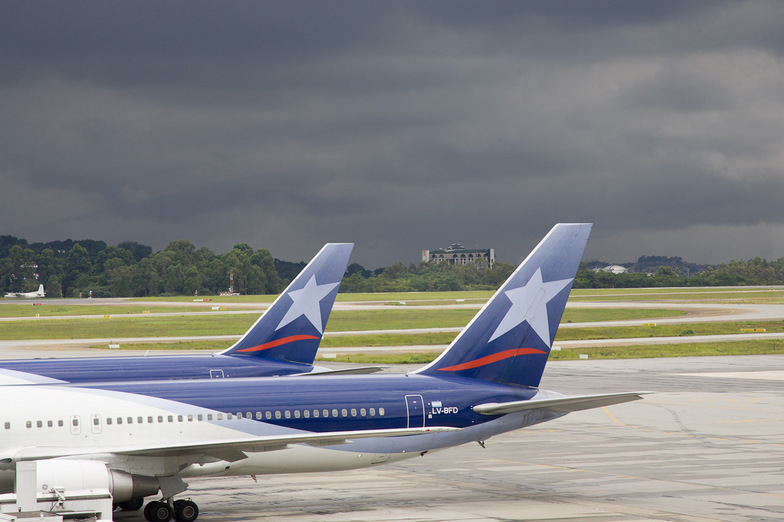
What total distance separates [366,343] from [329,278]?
5515cm

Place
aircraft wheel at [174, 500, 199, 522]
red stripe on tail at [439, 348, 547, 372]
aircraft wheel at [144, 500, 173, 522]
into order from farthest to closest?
red stripe on tail at [439, 348, 547, 372]
aircraft wheel at [174, 500, 199, 522]
aircraft wheel at [144, 500, 173, 522]

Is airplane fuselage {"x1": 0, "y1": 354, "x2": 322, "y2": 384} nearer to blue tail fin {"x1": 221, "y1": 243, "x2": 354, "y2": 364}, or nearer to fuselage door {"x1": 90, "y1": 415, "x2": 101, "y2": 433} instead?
blue tail fin {"x1": 221, "y1": 243, "x2": 354, "y2": 364}

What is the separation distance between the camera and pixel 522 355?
2472 centimetres

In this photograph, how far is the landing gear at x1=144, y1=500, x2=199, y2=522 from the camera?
68.6 feet

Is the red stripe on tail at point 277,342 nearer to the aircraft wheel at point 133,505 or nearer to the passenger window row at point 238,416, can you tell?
the aircraft wheel at point 133,505

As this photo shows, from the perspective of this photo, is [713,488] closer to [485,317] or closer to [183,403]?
[485,317]

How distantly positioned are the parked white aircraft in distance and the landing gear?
0.03m

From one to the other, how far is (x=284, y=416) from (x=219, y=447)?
2277 mm

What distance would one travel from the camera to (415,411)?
22812 millimetres

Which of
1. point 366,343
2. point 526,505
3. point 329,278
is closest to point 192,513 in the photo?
point 526,505

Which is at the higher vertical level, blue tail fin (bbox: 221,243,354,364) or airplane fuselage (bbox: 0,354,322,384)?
blue tail fin (bbox: 221,243,354,364)

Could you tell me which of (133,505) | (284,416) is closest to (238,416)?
(284,416)

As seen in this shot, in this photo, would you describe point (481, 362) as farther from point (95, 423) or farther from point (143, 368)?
point (143, 368)

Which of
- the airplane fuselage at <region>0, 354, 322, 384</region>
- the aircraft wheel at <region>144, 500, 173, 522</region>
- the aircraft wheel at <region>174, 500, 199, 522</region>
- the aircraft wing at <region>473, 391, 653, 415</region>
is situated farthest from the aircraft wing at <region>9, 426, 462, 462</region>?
the airplane fuselage at <region>0, 354, 322, 384</region>
